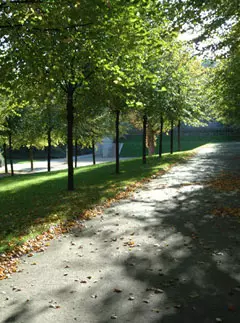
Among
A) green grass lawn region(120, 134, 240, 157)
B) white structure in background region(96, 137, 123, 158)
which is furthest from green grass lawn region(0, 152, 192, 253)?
green grass lawn region(120, 134, 240, 157)

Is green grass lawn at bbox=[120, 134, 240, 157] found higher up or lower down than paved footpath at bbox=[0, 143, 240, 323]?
higher up

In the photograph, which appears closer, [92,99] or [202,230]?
[202,230]

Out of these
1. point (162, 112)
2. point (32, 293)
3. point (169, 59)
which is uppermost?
point (169, 59)

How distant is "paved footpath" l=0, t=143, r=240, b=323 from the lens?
4.22 m

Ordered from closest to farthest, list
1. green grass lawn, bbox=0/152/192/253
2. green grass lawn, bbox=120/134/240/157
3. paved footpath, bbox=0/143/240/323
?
paved footpath, bbox=0/143/240/323
green grass lawn, bbox=0/152/192/253
green grass lawn, bbox=120/134/240/157

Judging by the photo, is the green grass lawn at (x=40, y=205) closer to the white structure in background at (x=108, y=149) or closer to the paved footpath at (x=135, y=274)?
the paved footpath at (x=135, y=274)

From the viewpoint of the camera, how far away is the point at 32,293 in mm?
4840

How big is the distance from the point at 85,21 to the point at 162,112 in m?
15.3

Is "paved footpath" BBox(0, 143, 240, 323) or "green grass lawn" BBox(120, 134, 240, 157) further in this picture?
"green grass lawn" BBox(120, 134, 240, 157)

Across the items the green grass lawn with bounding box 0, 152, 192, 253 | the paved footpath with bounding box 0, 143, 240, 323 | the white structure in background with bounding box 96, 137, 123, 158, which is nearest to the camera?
the paved footpath with bounding box 0, 143, 240, 323

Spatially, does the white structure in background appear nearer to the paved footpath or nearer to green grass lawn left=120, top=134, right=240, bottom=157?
green grass lawn left=120, top=134, right=240, bottom=157

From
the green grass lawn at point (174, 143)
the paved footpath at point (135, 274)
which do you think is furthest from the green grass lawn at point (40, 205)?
the green grass lawn at point (174, 143)

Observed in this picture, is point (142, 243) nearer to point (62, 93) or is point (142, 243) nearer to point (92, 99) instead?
point (62, 93)

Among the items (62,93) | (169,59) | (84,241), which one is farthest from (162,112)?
(84,241)
